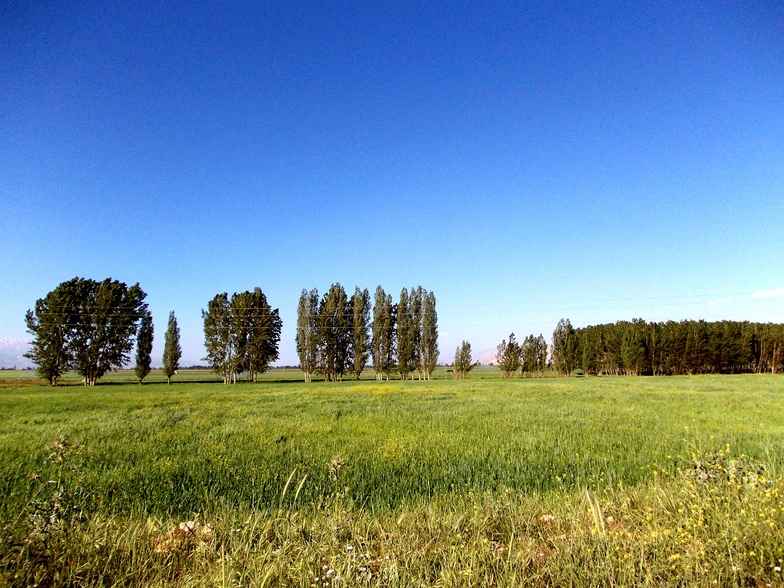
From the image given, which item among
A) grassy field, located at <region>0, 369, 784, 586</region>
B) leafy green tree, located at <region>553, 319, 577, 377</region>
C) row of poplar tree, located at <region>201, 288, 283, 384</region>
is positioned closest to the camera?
grassy field, located at <region>0, 369, 784, 586</region>

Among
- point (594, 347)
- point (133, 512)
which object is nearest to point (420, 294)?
point (594, 347)

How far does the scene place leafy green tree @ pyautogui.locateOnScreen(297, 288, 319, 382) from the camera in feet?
228

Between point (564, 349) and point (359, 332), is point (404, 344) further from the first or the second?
point (564, 349)

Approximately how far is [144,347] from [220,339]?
451 inches

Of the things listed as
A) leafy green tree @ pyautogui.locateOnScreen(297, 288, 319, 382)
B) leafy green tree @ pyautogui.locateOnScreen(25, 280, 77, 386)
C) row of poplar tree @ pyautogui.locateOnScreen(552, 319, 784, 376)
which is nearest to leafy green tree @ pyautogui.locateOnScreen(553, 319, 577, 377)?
row of poplar tree @ pyautogui.locateOnScreen(552, 319, 784, 376)

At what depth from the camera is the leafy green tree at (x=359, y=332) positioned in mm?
71375

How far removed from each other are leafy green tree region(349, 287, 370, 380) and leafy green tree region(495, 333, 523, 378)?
31665 mm

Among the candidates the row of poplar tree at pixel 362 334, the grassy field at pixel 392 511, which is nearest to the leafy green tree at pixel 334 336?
the row of poplar tree at pixel 362 334

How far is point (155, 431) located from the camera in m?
12.3

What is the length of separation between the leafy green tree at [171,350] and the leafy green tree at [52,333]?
43.1 feet

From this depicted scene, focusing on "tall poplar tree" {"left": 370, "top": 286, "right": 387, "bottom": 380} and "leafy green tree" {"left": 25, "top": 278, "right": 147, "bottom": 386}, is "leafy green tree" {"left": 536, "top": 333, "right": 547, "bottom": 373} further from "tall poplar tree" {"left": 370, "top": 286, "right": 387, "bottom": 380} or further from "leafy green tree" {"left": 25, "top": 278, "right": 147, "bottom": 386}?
"leafy green tree" {"left": 25, "top": 278, "right": 147, "bottom": 386}

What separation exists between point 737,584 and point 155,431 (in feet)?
45.1

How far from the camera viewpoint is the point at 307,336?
7050cm

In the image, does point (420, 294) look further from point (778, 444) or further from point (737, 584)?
point (737, 584)
